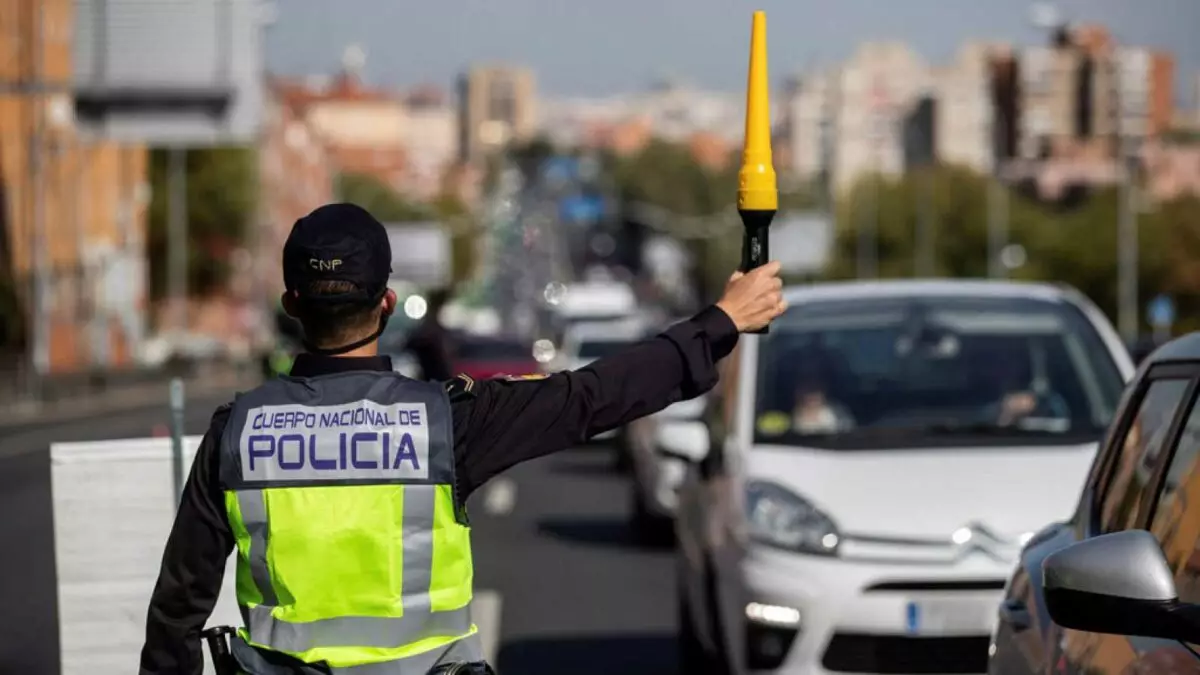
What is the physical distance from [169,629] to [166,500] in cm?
220

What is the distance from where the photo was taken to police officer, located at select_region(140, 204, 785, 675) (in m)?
3.84

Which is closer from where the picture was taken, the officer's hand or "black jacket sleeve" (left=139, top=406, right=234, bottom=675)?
"black jacket sleeve" (left=139, top=406, right=234, bottom=675)

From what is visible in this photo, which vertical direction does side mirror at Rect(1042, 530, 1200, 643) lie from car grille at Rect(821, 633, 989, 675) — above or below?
above

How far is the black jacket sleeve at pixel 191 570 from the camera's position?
4.01 m

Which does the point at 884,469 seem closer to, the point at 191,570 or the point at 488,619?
the point at 191,570

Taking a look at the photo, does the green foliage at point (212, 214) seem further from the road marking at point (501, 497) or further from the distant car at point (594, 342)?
the road marking at point (501, 497)

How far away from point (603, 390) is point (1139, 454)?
1.31m

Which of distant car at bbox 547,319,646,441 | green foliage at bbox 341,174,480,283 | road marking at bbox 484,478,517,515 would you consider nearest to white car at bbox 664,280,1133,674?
road marking at bbox 484,478,517,515

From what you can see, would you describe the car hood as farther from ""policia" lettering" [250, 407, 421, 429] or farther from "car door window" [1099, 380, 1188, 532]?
""policia" lettering" [250, 407, 421, 429]

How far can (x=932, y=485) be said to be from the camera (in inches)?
322

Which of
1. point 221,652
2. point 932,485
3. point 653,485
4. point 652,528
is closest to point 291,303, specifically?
point 221,652

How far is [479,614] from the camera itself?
1300cm

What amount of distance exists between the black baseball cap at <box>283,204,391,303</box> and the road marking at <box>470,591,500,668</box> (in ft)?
22.6

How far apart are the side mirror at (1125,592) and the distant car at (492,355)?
104 ft
